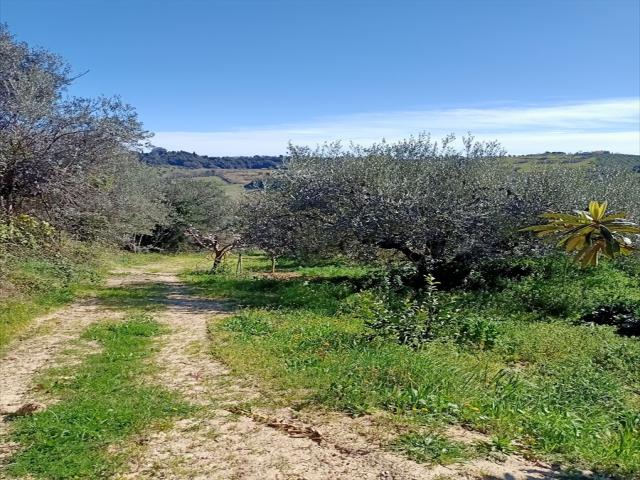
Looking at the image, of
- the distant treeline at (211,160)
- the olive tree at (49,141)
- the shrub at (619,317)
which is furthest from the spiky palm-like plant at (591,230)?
the distant treeline at (211,160)

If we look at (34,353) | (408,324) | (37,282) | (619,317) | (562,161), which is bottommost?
(619,317)

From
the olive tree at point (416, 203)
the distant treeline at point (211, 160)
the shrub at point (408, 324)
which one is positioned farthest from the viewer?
the distant treeline at point (211, 160)

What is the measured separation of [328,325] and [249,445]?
5635mm

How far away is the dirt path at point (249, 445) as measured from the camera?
175 inches

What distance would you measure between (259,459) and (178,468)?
2.37 feet

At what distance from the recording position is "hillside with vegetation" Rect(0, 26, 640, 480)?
482cm

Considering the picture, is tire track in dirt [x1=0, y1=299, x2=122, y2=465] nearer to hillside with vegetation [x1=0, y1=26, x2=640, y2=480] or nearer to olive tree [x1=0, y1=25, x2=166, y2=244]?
hillside with vegetation [x1=0, y1=26, x2=640, y2=480]

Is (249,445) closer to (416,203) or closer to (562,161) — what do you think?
(416,203)

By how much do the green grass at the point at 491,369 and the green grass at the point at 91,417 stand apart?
146 cm

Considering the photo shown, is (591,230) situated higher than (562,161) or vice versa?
(562,161)

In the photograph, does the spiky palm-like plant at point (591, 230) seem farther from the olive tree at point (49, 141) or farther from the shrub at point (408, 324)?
the olive tree at point (49, 141)

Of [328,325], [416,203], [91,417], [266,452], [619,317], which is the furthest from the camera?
[416,203]

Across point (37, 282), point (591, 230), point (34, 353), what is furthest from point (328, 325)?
point (37, 282)

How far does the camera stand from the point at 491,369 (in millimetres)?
7887
